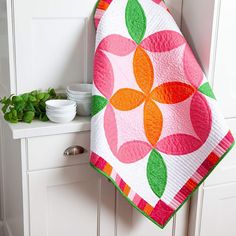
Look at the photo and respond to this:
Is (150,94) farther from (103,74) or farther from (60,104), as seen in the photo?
(60,104)

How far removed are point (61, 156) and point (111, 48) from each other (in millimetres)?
432

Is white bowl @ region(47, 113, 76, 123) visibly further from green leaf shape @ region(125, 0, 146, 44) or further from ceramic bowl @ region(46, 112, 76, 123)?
green leaf shape @ region(125, 0, 146, 44)

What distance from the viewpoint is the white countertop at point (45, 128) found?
1636mm

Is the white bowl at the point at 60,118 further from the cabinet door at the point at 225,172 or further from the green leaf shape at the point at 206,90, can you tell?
the cabinet door at the point at 225,172

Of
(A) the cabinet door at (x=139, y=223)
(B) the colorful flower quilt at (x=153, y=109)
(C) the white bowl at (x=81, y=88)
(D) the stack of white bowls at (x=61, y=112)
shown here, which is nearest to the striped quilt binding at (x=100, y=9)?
(B) the colorful flower quilt at (x=153, y=109)

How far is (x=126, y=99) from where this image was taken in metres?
1.77

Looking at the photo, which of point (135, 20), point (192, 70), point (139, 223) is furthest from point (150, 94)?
point (139, 223)

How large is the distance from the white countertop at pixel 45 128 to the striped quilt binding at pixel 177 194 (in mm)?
168

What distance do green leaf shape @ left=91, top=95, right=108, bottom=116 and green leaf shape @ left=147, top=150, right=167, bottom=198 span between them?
0.26 m

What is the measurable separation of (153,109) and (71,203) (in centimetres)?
47

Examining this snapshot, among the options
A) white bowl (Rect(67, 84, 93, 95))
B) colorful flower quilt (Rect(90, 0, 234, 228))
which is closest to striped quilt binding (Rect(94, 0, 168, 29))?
colorful flower quilt (Rect(90, 0, 234, 228))

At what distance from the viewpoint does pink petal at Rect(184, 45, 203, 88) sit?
1.77 meters

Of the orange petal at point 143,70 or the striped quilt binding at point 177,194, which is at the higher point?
the orange petal at point 143,70

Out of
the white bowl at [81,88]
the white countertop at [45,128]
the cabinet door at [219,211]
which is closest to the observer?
the white countertop at [45,128]
